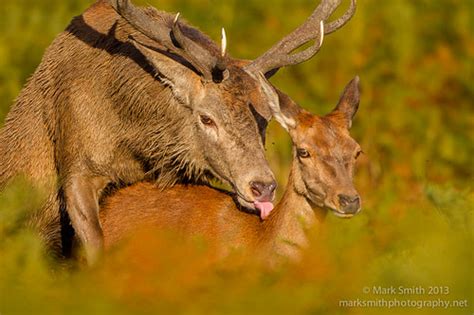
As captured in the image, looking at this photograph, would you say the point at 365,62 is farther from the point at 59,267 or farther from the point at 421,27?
the point at 59,267

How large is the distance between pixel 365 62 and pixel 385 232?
28.1 feet

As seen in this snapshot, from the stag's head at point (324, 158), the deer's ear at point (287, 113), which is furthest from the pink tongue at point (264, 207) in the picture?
the deer's ear at point (287, 113)

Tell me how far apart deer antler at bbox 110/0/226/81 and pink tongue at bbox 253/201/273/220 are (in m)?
1.04

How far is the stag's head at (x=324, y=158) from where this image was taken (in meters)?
9.24

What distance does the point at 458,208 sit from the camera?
29.1 feet

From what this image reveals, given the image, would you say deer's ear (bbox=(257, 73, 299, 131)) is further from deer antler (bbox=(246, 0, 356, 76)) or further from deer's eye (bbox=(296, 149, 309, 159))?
deer antler (bbox=(246, 0, 356, 76))

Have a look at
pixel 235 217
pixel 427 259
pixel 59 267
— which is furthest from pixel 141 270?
pixel 235 217

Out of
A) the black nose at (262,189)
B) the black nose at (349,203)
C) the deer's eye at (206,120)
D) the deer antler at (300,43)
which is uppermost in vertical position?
the deer antler at (300,43)

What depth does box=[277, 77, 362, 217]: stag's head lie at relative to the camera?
9.24 metres

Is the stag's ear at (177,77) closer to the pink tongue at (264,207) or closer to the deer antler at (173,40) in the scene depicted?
the deer antler at (173,40)

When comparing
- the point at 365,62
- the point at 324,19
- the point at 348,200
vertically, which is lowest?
the point at 348,200

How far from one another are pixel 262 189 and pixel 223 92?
85 centimetres

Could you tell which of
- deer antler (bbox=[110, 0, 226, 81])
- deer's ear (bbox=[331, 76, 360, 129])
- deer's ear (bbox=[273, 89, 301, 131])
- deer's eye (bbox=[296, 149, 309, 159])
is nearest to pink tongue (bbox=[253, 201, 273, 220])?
deer's eye (bbox=[296, 149, 309, 159])

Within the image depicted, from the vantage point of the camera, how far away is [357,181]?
15.0 metres
